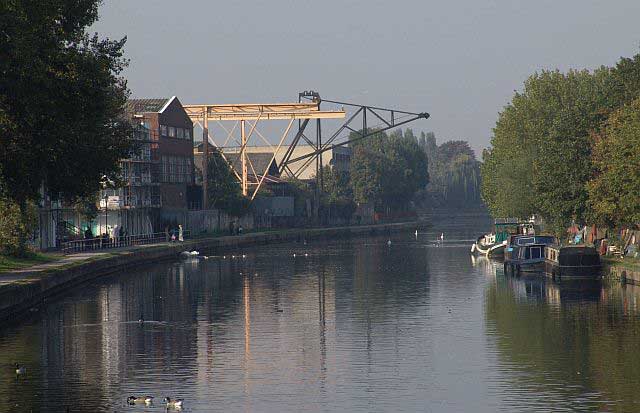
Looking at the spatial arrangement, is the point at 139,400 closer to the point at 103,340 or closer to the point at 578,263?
the point at 103,340

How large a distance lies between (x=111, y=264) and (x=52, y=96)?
111 ft

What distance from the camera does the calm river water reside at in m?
34.9

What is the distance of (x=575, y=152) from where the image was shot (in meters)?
90.0

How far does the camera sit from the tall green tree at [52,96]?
168ft

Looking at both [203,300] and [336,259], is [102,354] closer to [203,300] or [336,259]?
[203,300]

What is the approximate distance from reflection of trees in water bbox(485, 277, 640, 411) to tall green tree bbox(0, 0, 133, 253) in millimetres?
20033

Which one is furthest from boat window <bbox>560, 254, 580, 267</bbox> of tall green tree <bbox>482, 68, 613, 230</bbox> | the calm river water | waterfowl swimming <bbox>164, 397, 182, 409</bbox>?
waterfowl swimming <bbox>164, 397, 182, 409</bbox>

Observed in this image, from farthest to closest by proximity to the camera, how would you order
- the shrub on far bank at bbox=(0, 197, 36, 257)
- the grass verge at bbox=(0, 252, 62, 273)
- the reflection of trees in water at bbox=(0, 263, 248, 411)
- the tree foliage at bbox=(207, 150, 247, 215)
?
the tree foliage at bbox=(207, 150, 247, 215) < the shrub on far bank at bbox=(0, 197, 36, 257) < the grass verge at bbox=(0, 252, 62, 273) < the reflection of trees in water at bbox=(0, 263, 248, 411)

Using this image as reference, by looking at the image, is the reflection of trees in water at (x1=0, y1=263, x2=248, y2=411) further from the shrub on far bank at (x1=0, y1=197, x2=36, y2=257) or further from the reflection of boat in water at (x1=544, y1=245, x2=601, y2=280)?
the reflection of boat in water at (x1=544, y1=245, x2=601, y2=280)

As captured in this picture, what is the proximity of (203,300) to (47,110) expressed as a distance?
1606cm

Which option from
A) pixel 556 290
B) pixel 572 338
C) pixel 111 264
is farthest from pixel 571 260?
pixel 111 264

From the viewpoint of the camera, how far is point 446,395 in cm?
3525

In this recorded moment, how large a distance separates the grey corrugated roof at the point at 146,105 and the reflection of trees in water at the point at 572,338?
77044mm

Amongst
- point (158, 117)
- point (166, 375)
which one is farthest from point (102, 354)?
point (158, 117)
